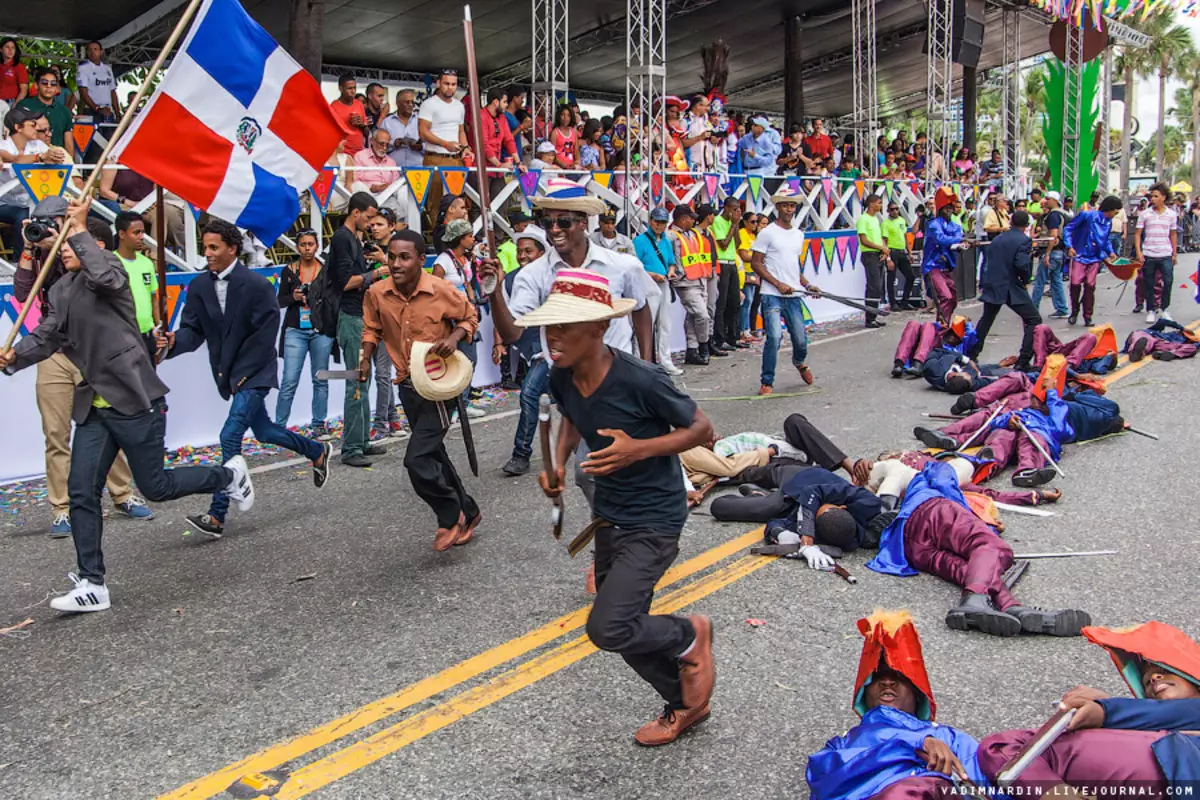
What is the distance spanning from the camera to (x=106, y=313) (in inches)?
212

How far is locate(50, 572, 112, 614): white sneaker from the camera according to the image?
5125 millimetres

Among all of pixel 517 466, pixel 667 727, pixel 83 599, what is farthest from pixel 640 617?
pixel 517 466

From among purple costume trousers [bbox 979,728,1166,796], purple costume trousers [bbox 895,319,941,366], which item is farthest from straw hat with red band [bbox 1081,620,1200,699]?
purple costume trousers [bbox 895,319,941,366]

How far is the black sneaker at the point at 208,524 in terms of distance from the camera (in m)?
6.38

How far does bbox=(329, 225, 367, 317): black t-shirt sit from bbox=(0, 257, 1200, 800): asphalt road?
2.03 metres

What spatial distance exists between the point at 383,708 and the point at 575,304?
167cm

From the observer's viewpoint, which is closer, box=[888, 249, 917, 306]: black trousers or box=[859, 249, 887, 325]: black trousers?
box=[859, 249, 887, 325]: black trousers

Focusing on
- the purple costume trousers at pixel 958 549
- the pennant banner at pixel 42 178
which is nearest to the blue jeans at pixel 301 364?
the pennant banner at pixel 42 178

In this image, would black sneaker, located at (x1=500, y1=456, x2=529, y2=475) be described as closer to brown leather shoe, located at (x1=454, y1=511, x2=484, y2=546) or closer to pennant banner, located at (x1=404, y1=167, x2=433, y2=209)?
brown leather shoe, located at (x1=454, y1=511, x2=484, y2=546)

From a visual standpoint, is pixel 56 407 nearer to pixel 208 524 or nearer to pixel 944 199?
pixel 208 524

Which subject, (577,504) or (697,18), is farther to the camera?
(697,18)

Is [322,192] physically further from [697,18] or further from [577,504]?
[697,18]

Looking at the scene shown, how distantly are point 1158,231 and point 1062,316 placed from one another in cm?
173

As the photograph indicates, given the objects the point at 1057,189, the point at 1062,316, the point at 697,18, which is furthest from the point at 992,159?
the point at 1062,316
